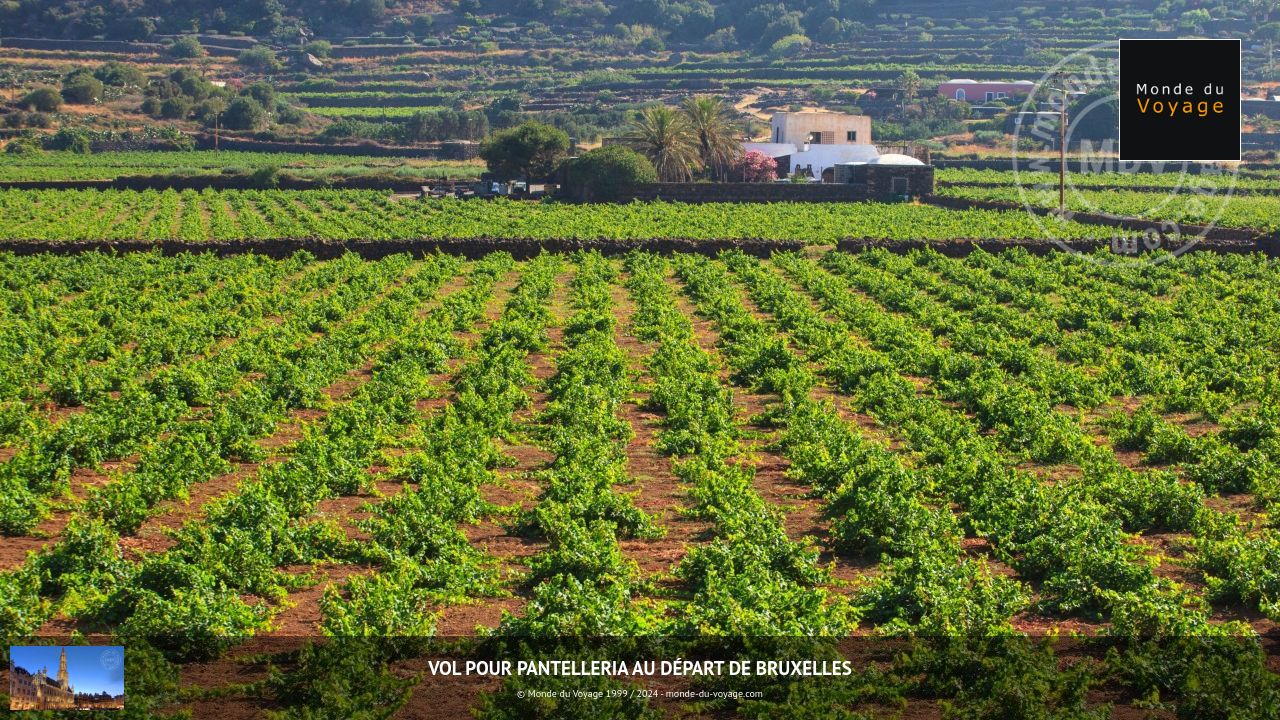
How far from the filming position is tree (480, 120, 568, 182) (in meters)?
69.4

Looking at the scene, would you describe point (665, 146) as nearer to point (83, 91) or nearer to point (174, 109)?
point (174, 109)

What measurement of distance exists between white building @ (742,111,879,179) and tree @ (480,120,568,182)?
43.1ft

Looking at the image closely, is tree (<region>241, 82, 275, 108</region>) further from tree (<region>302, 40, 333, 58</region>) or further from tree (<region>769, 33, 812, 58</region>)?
tree (<region>769, 33, 812, 58</region>)

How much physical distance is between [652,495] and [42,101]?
11519cm

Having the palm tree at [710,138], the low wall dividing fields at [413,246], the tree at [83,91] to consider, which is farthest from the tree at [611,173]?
the tree at [83,91]

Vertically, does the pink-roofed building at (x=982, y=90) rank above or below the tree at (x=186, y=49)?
below

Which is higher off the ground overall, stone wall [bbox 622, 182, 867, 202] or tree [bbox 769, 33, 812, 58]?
tree [bbox 769, 33, 812, 58]

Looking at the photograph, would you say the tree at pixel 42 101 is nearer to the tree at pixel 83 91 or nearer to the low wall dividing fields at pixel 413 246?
the tree at pixel 83 91

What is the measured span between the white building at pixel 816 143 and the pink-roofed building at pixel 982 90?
49714 millimetres

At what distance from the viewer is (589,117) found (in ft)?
402

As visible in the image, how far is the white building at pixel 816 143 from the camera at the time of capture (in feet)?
259

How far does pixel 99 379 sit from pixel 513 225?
30.0 metres

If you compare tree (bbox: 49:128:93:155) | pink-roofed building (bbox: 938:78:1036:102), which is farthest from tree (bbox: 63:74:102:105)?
pink-roofed building (bbox: 938:78:1036:102)

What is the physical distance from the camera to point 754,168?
73.3 metres
